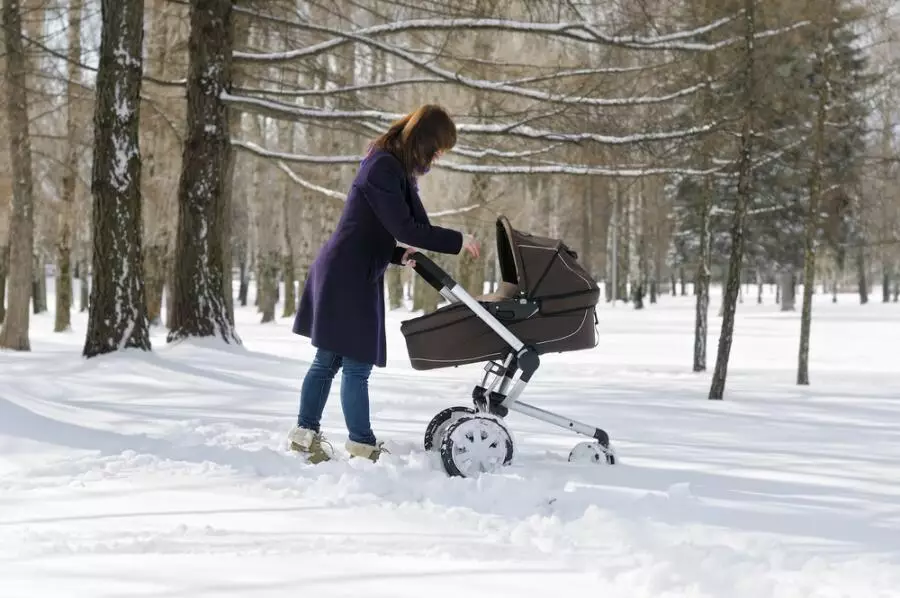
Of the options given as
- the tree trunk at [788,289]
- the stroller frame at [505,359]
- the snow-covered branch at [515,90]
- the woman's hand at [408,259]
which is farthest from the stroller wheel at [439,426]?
the tree trunk at [788,289]

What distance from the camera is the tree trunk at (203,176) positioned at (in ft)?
33.9

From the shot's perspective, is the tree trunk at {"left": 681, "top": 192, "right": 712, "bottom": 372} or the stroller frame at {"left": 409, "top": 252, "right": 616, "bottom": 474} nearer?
the stroller frame at {"left": 409, "top": 252, "right": 616, "bottom": 474}

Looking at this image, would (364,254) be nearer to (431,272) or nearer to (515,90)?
Answer: (431,272)

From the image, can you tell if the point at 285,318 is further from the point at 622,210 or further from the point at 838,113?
the point at 838,113

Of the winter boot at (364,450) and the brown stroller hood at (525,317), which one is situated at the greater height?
the brown stroller hood at (525,317)

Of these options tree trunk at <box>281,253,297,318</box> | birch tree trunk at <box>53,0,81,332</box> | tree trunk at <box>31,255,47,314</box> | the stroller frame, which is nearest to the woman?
the stroller frame

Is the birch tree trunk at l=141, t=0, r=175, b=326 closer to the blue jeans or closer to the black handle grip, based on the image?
the blue jeans

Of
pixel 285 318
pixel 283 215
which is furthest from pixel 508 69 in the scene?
pixel 285 318

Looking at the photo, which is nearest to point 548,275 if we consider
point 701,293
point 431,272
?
point 431,272

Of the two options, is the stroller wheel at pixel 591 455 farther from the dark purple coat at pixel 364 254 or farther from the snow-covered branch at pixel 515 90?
the snow-covered branch at pixel 515 90

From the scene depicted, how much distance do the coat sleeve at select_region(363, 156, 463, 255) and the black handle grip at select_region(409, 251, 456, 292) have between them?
75 millimetres

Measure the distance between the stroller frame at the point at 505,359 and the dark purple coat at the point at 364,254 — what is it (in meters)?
0.15

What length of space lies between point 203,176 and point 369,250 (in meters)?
6.21

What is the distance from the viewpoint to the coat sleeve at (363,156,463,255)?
4.50m
